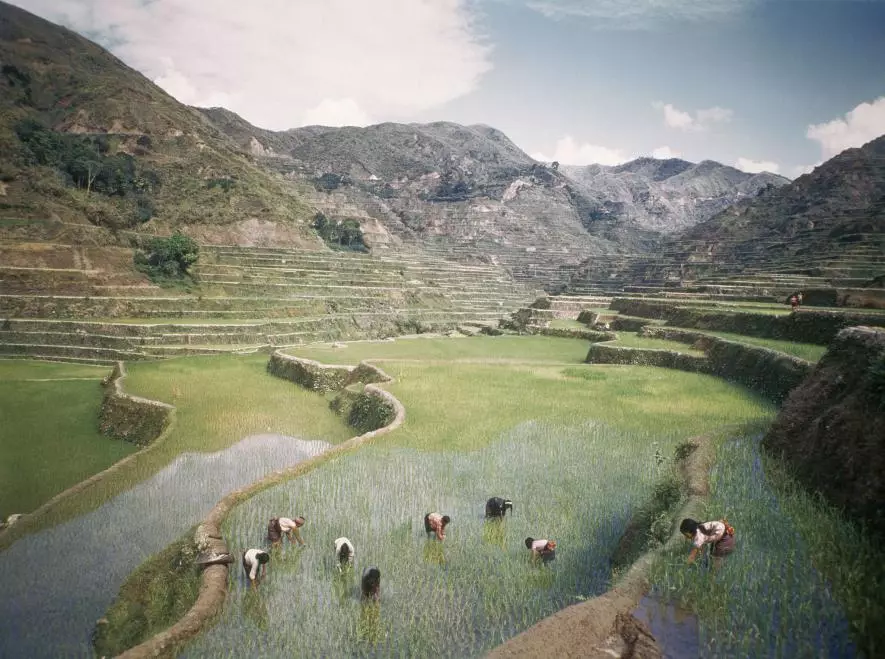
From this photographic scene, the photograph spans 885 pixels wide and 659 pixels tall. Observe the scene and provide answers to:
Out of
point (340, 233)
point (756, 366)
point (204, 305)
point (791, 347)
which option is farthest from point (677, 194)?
point (756, 366)

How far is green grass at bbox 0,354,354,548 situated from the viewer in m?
10.8

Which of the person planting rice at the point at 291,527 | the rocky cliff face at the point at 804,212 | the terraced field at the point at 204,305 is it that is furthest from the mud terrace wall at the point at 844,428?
the rocky cliff face at the point at 804,212

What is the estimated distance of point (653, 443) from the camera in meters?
9.83

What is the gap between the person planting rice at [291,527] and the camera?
21.7ft

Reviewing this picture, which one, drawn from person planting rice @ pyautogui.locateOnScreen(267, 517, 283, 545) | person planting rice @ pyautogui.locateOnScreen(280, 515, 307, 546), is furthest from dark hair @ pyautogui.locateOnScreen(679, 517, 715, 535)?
person planting rice @ pyautogui.locateOnScreen(267, 517, 283, 545)

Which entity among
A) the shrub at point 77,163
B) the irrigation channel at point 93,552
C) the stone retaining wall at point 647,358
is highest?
the shrub at point 77,163

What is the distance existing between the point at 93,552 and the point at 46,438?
742 centimetres

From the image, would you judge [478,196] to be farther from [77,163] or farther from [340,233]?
[77,163]

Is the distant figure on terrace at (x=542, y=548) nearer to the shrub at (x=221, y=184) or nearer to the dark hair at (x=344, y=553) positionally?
the dark hair at (x=344, y=553)

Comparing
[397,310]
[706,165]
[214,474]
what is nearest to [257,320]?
[397,310]

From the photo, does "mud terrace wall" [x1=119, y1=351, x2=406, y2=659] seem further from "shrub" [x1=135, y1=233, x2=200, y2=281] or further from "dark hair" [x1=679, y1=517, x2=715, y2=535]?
"shrub" [x1=135, y1=233, x2=200, y2=281]

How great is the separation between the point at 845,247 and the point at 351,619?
4912 centimetres

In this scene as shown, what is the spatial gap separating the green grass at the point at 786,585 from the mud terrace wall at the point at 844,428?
0.30m

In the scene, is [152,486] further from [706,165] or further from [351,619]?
[706,165]
